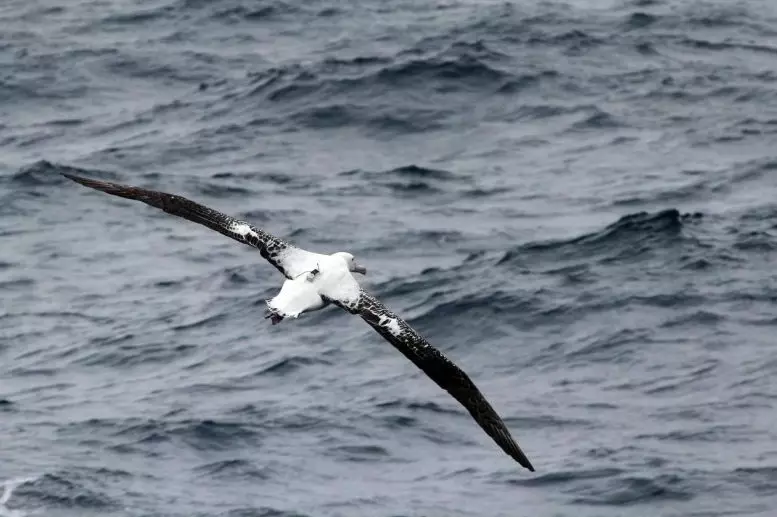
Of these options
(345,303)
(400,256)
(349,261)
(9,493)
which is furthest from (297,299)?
(400,256)

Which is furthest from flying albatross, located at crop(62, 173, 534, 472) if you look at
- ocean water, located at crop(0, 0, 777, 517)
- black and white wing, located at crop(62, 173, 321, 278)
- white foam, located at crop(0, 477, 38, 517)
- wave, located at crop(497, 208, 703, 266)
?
wave, located at crop(497, 208, 703, 266)

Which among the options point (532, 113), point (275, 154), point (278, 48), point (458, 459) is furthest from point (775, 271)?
point (278, 48)

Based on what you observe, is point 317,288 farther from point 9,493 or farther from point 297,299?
point 9,493

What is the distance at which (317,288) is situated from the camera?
52.1 ft

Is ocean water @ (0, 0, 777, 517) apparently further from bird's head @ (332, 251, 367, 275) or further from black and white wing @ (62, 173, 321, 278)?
black and white wing @ (62, 173, 321, 278)

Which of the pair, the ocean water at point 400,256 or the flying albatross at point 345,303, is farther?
the ocean water at point 400,256

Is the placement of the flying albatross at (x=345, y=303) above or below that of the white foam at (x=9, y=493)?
above

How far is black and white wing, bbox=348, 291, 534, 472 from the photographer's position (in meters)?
15.5

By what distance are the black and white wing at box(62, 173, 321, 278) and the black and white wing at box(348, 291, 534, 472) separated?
1014mm

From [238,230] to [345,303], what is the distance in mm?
1617

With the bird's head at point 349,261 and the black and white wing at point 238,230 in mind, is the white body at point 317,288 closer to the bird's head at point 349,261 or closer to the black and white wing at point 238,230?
the bird's head at point 349,261

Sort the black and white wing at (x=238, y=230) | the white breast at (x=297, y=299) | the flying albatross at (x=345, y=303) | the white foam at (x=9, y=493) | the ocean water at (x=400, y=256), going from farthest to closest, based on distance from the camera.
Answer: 1. the ocean water at (x=400, y=256)
2. the white foam at (x=9, y=493)
3. the black and white wing at (x=238, y=230)
4. the flying albatross at (x=345, y=303)
5. the white breast at (x=297, y=299)

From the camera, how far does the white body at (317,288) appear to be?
15.3 metres

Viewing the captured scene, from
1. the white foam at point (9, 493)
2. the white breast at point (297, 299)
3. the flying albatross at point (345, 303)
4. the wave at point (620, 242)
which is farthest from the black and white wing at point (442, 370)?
the wave at point (620, 242)
